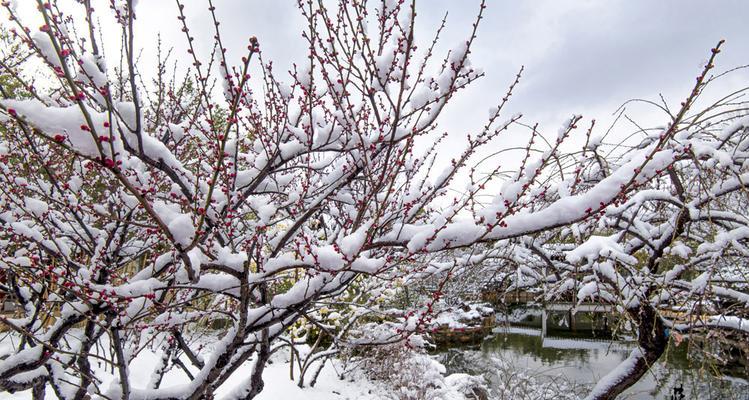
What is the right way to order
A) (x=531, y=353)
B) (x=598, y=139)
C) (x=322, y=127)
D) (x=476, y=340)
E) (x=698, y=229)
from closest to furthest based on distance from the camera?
(x=322, y=127) → (x=598, y=139) → (x=698, y=229) → (x=531, y=353) → (x=476, y=340)

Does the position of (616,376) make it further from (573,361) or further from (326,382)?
(573,361)

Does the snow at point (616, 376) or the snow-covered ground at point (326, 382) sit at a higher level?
the snow at point (616, 376)

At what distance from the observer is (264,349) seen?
8.27ft

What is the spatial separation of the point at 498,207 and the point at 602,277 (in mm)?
2416

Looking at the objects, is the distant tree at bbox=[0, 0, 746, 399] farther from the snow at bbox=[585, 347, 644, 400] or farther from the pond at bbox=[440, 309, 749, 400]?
the pond at bbox=[440, 309, 749, 400]

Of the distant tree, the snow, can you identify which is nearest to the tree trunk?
the snow

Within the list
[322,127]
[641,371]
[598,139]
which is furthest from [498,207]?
[641,371]

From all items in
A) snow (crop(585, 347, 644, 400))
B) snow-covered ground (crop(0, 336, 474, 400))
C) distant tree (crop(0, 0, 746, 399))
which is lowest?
snow-covered ground (crop(0, 336, 474, 400))

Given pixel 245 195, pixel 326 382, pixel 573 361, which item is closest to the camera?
pixel 245 195

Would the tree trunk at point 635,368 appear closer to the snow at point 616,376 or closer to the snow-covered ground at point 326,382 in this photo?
the snow at point 616,376

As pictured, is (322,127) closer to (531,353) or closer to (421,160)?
(421,160)

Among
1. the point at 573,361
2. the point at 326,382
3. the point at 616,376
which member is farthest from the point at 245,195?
the point at 573,361

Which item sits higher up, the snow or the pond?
the snow

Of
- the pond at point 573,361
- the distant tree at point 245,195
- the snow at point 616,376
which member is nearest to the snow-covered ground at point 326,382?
the pond at point 573,361
